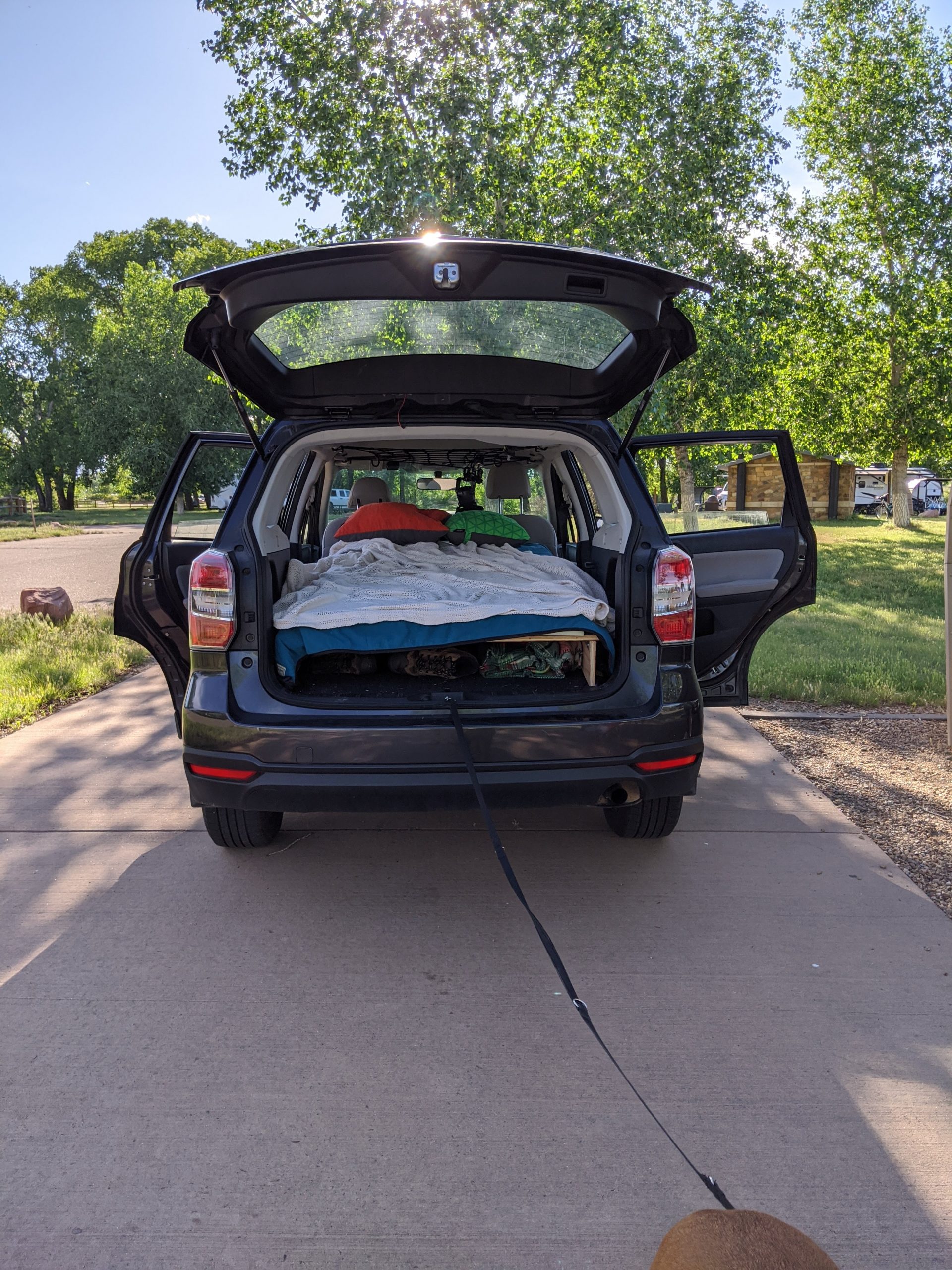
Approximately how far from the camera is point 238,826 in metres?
3.63

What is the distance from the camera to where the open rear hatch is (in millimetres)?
2877

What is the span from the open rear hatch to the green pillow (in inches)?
48.7

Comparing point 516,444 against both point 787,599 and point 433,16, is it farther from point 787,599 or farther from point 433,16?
point 433,16

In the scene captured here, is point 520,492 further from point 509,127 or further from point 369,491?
point 509,127

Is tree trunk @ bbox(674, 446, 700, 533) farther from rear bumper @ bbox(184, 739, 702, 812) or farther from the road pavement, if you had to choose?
rear bumper @ bbox(184, 739, 702, 812)

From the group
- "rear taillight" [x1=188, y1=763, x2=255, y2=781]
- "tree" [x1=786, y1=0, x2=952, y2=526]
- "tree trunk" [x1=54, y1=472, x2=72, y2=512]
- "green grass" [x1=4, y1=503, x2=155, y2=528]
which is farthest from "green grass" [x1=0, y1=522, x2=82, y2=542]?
"rear taillight" [x1=188, y1=763, x2=255, y2=781]

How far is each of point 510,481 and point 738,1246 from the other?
13.9 feet

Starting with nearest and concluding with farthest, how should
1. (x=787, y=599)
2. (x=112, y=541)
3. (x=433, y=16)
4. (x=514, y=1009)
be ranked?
(x=514, y=1009)
(x=787, y=599)
(x=433, y=16)
(x=112, y=541)

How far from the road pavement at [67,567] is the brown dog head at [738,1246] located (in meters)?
7.67

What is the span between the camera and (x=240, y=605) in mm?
3135

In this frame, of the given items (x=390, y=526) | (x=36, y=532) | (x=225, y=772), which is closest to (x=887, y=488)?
(x=36, y=532)

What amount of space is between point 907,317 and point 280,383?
833 inches

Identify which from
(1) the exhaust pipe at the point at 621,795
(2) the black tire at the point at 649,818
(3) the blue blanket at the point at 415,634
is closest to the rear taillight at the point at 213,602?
(3) the blue blanket at the point at 415,634

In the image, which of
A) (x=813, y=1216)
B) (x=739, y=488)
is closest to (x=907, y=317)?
(x=739, y=488)
